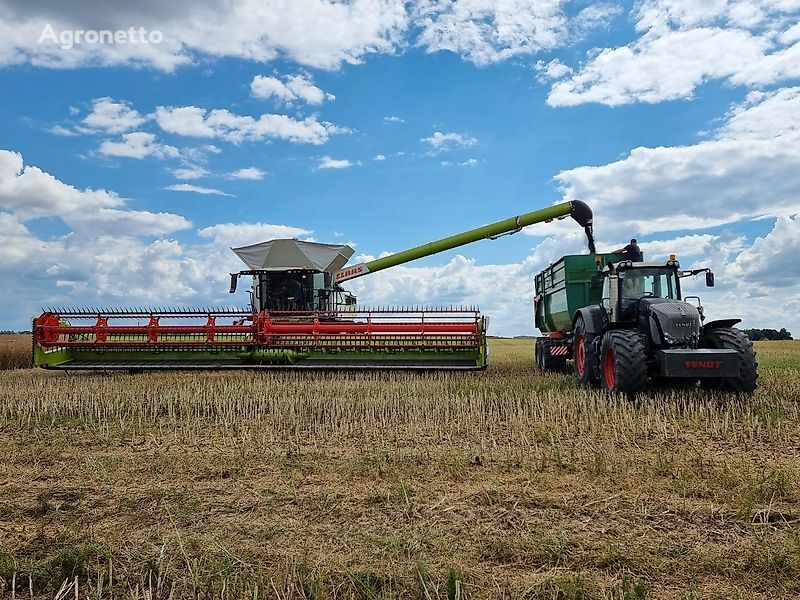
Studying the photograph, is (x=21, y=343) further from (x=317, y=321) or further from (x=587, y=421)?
(x=587, y=421)

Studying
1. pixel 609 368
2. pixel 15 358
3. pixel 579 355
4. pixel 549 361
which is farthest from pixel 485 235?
pixel 15 358

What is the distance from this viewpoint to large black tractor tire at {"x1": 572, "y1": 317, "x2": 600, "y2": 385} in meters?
9.03

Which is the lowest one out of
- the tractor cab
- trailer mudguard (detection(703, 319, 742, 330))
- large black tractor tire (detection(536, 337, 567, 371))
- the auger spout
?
large black tractor tire (detection(536, 337, 567, 371))

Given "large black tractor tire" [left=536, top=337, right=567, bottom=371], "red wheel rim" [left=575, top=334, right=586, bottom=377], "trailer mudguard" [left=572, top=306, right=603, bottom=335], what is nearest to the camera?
"trailer mudguard" [left=572, top=306, right=603, bottom=335]

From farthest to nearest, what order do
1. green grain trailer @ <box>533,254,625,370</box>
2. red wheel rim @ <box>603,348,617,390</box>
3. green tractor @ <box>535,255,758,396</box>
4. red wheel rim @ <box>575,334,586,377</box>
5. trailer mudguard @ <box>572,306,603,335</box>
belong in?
green grain trailer @ <box>533,254,625,370</box>, red wheel rim @ <box>575,334,586,377</box>, trailer mudguard @ <box>572,306,603,335</box>, red wheel rim @ <box>603,348,617,390</box>, green tractor @ <box>535,255,758,396</box>

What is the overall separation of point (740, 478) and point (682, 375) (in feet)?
10.4

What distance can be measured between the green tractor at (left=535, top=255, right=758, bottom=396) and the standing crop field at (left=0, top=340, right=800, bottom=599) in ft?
1.33

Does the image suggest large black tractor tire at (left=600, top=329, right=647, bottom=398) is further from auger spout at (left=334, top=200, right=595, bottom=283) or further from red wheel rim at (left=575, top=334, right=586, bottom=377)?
auger spout at (left=334, top=200, right=595, bottom=283)

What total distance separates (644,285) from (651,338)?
1029 millimetres

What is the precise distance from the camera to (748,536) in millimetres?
3527

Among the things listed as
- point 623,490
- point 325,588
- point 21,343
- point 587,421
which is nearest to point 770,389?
point 587,421

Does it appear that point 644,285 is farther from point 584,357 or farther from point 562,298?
point 562,298

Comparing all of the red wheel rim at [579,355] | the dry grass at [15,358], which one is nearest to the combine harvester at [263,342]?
the red wheel rim at [579,355]

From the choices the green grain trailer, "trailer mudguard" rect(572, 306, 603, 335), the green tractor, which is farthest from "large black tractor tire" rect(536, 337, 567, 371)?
"trailer mudguard" rect(572, 306, 603, 335)
